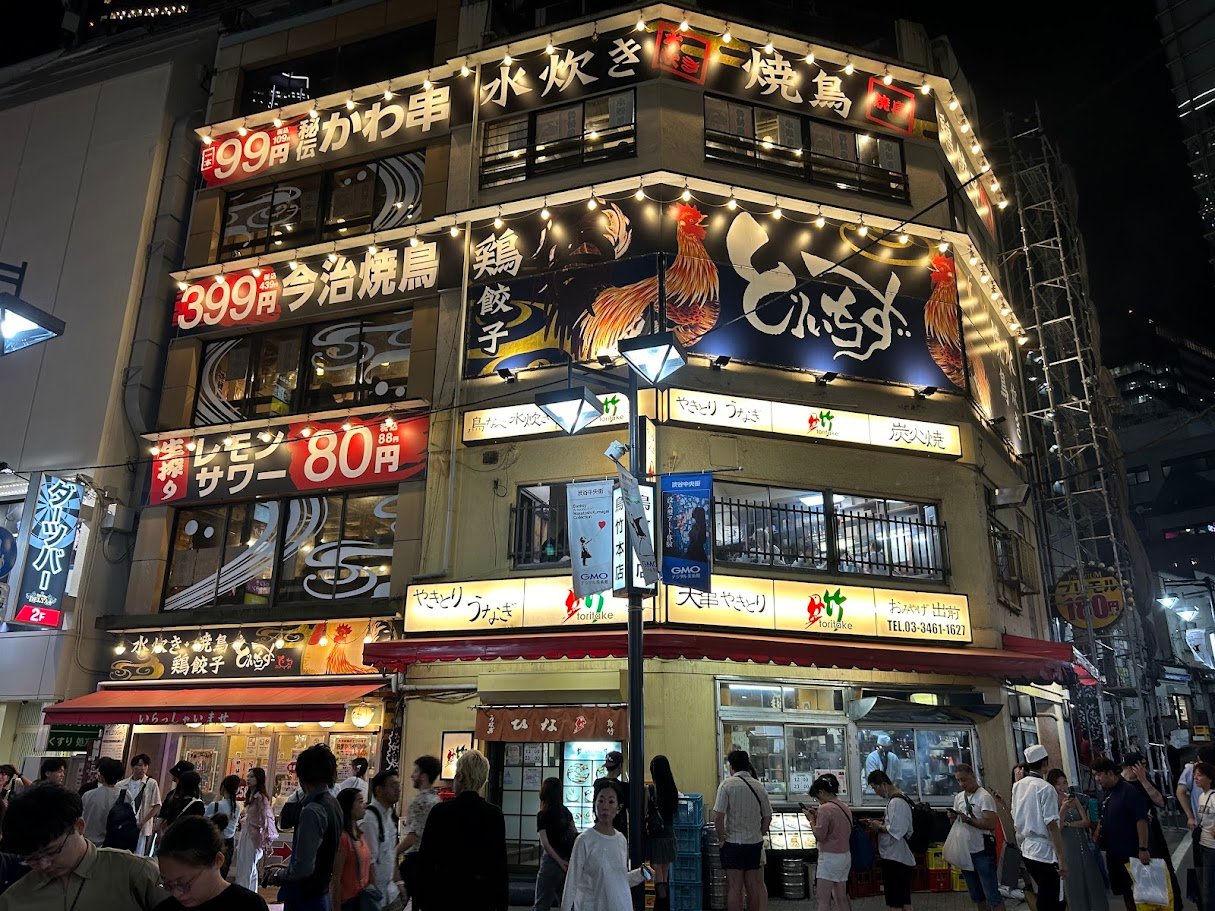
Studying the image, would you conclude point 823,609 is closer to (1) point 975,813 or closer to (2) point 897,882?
(1) point 975,813

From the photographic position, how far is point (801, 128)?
17781mm

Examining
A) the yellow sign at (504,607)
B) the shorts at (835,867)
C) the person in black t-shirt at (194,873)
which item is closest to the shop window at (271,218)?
the yellow sign at (504,607)

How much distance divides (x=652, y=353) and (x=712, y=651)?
500 cm

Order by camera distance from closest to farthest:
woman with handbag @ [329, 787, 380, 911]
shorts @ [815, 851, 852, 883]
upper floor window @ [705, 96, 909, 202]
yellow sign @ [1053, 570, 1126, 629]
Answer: woman with handbag @ [329, 787, 380, 911] < shorts @ [815, 851, 852, 883] < upper floor window @ [705, 96, 909, 202] < yellow sign @ [1053, 570, 1126, 629]

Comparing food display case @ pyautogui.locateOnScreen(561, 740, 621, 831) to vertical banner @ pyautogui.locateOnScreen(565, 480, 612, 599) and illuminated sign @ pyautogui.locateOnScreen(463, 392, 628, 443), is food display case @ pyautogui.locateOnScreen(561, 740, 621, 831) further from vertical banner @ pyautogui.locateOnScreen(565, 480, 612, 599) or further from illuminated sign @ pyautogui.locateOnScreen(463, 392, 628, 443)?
illuminated sign @ pyautogui.locateOnScreen(463, 392, 628, 443)

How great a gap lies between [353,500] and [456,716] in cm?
514

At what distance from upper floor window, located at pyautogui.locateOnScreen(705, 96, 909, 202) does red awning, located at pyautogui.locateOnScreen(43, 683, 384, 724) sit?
11882 mm

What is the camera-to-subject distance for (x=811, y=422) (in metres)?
15.6

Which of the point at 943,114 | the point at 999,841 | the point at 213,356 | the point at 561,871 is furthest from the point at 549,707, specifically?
the point at 943,114

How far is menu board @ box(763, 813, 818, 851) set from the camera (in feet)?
43.9

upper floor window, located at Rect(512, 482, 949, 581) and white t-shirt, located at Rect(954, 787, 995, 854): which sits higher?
upper floor window, located at Rect(512, 482, 949, 581)

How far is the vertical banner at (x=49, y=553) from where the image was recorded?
16.8 meters

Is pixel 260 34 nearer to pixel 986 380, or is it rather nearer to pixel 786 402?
pixel 786 402

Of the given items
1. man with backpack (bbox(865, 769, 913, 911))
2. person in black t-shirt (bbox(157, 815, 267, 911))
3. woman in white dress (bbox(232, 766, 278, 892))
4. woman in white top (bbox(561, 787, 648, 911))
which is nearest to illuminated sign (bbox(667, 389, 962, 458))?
man with backpack (bbox(865, 769, 913, 911))
